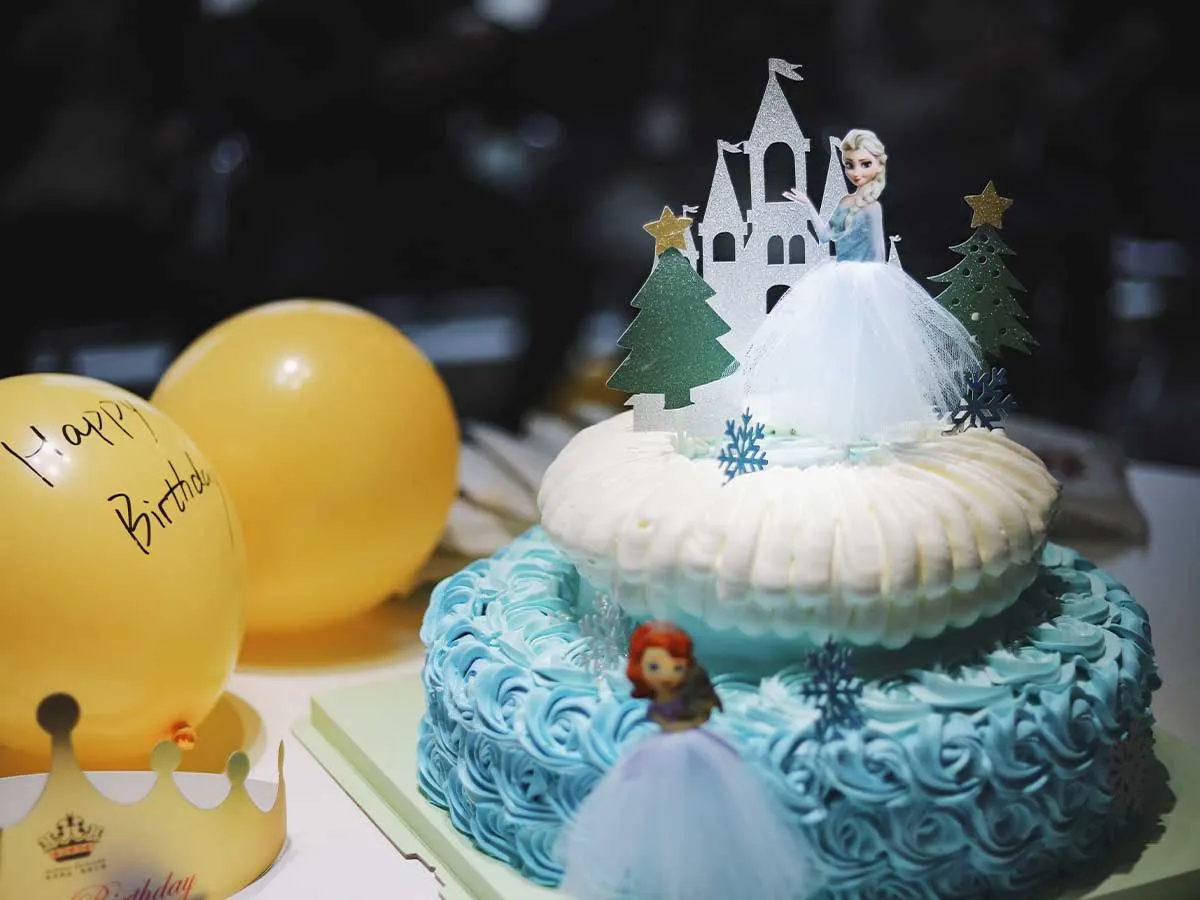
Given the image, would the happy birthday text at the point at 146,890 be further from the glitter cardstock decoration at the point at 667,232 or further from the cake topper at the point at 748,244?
the glitter cardstock decoration at the point at 667,232

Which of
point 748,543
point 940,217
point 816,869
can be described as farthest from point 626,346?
point 816,869

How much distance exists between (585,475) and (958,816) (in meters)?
0.68

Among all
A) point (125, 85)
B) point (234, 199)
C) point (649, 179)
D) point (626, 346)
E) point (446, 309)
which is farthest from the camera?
point (446, 309)

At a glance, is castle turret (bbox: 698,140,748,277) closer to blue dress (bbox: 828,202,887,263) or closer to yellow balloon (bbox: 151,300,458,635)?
blue dress (bbox: 828,202,887,263)

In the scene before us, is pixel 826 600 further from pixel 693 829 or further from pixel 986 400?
pixel 986 400

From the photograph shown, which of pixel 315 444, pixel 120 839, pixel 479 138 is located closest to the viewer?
pixel 120 839

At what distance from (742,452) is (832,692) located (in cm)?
35

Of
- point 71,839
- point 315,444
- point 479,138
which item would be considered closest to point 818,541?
point 71,839

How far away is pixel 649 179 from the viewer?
4.29 meters

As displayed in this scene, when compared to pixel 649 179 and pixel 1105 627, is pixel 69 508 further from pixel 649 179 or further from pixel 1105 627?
pixel 649 179

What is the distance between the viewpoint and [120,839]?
1703mm

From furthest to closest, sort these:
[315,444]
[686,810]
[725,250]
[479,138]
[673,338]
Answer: [479,138], [315,444], [725,250], [673,338], [686,810]

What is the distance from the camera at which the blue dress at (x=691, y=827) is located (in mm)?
1576

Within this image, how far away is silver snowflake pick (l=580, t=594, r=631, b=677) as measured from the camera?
1861mm
